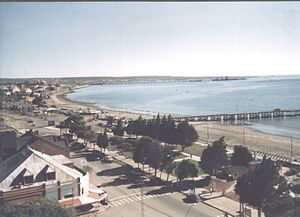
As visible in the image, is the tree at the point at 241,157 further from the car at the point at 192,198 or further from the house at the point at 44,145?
the house at the point at 44,145

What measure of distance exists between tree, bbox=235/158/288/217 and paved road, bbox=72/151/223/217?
1.90 feet

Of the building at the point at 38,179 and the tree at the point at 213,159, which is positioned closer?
the building at the point at 38,179

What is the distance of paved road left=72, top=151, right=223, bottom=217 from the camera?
208 inches

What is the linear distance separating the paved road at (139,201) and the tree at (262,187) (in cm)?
58

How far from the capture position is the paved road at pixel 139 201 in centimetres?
529

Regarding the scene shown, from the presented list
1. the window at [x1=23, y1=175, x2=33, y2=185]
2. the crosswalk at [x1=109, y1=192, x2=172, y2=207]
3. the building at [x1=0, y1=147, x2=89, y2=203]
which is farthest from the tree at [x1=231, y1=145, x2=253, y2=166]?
the window at [x1=23, y1=175, x2=33, y2=185]

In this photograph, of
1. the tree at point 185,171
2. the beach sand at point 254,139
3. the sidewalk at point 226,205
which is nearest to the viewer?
the sidewalk at point 226,205

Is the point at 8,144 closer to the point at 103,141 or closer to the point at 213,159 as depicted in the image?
the point at 103,141

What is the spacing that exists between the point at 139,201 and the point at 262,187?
80.9 inches

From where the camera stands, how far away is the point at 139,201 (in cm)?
585

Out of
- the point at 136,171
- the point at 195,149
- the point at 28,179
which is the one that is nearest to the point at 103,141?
the point at 136,171

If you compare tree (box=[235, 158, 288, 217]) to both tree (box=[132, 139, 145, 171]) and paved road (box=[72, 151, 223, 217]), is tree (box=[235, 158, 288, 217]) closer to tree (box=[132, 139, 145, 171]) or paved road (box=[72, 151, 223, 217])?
paved road (box=[72, 151, 223, 217])

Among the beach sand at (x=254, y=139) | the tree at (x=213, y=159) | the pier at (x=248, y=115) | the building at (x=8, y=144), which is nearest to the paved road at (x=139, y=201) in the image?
the tree at (x=213, y=159)

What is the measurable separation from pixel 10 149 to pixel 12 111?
15987 millimetres
